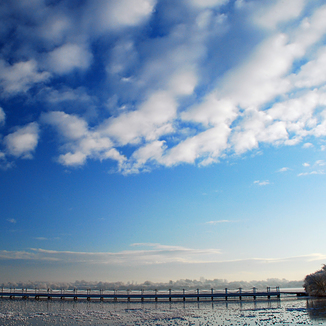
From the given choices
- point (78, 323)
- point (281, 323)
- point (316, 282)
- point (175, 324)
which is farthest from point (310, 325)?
point (316, 282)

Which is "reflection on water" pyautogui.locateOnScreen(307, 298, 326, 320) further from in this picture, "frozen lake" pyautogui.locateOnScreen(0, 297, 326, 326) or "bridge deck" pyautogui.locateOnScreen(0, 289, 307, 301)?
"bridge deck" pyautogui.locateOnScreen(0, 289, 307, 301)

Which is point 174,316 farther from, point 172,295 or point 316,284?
point 316,284

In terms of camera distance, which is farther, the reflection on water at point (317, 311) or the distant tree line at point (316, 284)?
the distant tree line at point (316, 284)

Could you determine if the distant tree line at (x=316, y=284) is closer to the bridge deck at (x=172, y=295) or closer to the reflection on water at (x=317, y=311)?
the bridge deck at (x=172, y=295)

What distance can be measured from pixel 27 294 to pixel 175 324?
44916mm

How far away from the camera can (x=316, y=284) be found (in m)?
45.7

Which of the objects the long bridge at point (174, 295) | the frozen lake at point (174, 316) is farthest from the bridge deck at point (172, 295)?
the frozen lake at point (174, 316)

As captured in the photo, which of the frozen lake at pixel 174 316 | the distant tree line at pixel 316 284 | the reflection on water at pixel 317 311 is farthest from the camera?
the distant tree line at pixel 316 284

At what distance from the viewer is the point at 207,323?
20.6 metres

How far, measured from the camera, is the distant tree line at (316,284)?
44.4 meters

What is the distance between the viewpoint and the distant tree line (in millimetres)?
44406

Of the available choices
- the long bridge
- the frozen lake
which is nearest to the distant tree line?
the long bridge

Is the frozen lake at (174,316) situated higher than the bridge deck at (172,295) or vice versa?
the frozen lake at (174,316)

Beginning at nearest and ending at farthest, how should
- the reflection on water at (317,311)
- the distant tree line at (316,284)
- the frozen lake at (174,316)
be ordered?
the frozen lake at (174,316) → the reflection on water at (317,311) → the distant tree line at (316,284)
